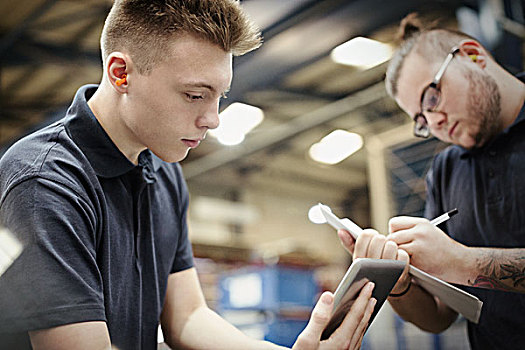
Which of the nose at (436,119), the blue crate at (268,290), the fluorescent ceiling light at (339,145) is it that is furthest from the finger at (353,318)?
the blue crate at (268,290)

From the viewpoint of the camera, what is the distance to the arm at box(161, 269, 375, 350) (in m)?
0.65

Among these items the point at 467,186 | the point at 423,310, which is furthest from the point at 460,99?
the point at 423,310

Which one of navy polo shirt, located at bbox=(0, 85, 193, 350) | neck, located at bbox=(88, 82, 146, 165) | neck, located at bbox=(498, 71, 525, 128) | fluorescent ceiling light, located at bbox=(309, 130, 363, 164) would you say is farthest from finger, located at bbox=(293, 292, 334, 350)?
fluorescent ceiling light, located at bbox=(309, 130, 363, 164)

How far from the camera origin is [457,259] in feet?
2.37

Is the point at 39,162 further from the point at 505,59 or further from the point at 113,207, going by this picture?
the point at 505,59

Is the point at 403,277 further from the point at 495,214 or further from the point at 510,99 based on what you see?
the point at 510,99

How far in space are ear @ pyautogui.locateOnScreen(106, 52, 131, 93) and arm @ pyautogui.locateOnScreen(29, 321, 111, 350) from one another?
30cm

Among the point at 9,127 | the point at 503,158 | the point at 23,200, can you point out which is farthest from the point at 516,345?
the point at 9,127

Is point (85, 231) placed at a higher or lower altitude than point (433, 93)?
higher

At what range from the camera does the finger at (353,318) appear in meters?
0.65

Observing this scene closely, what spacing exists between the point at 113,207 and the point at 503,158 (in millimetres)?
Answer: 608

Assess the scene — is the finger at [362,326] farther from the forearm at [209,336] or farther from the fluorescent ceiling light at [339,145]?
the fluorescent ceiling light at [339,145]

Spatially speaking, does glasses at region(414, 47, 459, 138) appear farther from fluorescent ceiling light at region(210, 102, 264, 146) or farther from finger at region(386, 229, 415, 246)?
fluorescent ceiling light at region(210, 102, 264, 146)

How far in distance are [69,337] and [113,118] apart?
0.29 m
